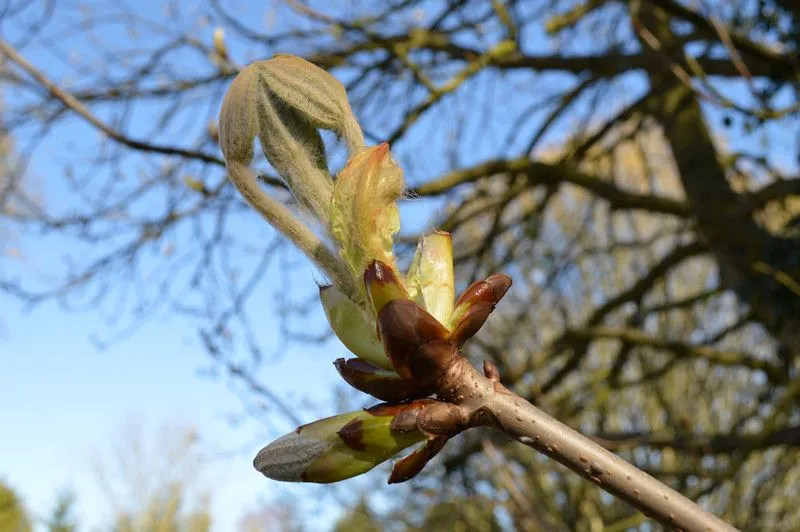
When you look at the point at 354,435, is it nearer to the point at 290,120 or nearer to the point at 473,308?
the point at 473,308

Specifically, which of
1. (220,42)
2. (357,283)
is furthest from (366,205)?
(220,42)

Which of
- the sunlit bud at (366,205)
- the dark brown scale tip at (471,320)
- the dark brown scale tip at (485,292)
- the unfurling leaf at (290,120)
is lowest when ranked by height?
the dark brown scale tip at (471,320)

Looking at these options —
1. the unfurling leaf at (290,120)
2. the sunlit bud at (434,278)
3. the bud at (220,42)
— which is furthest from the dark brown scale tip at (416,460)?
the bud at (220,42)

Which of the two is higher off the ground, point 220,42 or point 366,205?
point 220,42

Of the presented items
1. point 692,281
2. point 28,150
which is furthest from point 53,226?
point 692,281

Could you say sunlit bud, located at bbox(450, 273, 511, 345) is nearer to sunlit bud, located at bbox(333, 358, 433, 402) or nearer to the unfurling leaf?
sunlit bud, located at bbox(333, 358, 433, 402)

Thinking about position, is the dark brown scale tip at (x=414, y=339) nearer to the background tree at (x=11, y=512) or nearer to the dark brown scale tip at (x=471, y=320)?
the dark brown scale tip at (x=471, y=320)
